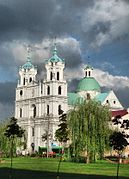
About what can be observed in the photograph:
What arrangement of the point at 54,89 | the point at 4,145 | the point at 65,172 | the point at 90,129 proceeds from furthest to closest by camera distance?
the point at 54,89, the point at 4,145, the point at 90,129, the point at 65,172

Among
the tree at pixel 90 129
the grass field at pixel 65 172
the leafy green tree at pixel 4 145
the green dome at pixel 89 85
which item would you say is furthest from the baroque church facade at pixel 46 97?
the grass field at pixel 65 172

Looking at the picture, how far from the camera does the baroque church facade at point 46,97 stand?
470 feet

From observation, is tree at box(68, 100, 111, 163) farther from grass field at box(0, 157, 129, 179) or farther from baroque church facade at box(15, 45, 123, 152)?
baroque church facade at box(15, 45, 123, 152)

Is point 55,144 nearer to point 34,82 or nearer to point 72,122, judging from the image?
point 34,82

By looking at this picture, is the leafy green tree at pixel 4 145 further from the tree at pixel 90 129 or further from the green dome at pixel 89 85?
the green dome at pixel 89 85

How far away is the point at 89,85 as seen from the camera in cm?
15912

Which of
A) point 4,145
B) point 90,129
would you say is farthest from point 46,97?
point 90,129

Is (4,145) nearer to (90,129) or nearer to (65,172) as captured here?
(90,129)

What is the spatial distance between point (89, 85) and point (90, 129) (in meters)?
93.2

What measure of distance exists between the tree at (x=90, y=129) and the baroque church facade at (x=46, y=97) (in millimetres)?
65611

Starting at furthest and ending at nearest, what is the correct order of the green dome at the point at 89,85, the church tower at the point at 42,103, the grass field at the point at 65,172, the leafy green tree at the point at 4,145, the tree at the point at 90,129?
the green dome at the point at 89,85 → the church tower at the point at 42,103 → the leafy green tree at the point at 4,145 → the tree at the point at 90,129 → the grass field at the point at 65,172

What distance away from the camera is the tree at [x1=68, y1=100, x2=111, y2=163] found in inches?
2542

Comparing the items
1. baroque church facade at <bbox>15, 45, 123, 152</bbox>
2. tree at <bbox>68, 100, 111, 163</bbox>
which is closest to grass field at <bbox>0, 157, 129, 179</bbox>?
tree at <bbox>68, 100, 111, 163</bbox>

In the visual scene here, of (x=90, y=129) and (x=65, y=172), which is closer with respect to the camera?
(x=65, y=172)
